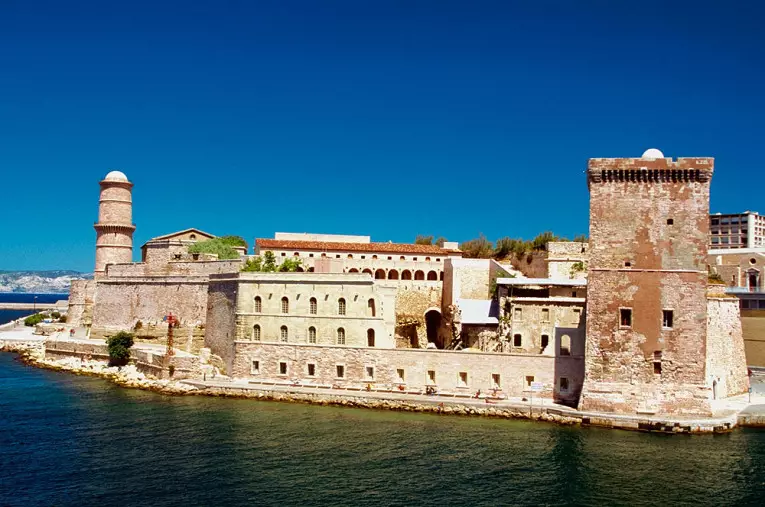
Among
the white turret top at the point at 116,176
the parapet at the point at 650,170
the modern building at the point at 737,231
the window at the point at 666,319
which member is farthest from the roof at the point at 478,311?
the modern building at the point at 737,231

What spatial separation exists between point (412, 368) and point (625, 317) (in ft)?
32.4

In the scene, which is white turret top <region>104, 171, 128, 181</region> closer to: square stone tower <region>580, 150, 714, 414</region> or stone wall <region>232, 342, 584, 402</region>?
stone wall <region>232, 342, 584, 402</region>

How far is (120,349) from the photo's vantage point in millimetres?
40969

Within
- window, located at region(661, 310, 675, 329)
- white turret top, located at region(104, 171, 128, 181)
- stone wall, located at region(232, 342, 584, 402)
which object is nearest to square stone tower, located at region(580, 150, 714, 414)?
Result: window, located at region(661, 310, 675, 329)

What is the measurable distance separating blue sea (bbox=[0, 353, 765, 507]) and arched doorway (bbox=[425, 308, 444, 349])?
52.3ft

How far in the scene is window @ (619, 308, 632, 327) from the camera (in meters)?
27.4

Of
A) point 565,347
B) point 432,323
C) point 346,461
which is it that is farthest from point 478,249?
point 346,461

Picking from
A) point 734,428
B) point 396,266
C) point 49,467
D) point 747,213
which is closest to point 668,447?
point 734,428

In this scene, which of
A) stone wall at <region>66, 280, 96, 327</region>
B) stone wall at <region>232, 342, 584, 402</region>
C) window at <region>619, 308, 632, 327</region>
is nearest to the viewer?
window at <region>619, 308, 632, 327</region>

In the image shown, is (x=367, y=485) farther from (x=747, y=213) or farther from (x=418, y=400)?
(x=747, y=213)

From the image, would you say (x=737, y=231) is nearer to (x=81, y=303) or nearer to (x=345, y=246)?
(x=345, y=246)

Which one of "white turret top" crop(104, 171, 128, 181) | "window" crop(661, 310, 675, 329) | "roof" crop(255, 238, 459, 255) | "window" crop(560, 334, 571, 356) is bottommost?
"window" crop(560, 334, 571, 356)

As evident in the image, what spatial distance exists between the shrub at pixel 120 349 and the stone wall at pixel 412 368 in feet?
30.7

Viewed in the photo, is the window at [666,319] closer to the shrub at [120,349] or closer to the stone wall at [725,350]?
the stone wall at [725,350]
